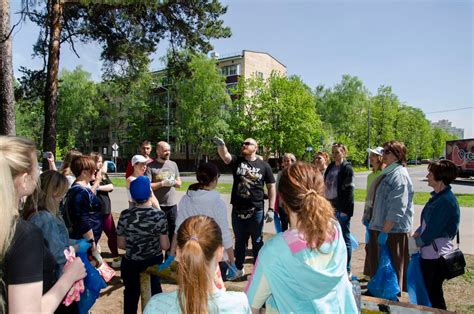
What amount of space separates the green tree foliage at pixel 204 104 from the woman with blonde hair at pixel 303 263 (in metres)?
41.6

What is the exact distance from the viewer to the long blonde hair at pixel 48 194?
2.82m

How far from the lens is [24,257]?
4.88 feet

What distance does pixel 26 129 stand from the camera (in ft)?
185

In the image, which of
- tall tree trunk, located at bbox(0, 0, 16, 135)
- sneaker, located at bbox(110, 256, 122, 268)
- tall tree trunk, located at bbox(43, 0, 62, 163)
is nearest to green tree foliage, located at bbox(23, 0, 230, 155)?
tall tree trunk, located at bbox(43, 0, 62, 163)

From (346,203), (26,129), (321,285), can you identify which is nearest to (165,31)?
(346,203)

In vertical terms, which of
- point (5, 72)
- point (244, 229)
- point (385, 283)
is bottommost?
point (385, 283)

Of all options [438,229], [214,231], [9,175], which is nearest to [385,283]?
[438,229]

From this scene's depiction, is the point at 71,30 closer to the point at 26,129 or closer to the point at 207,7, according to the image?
the point at 207,7

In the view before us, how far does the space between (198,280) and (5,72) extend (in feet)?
20.7

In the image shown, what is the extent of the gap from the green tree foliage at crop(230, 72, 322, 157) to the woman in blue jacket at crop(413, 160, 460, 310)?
127ft

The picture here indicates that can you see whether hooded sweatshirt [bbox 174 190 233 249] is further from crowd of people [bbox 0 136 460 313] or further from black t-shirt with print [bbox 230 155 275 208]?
black t-shirt with print [bbox 230 155 275 208]

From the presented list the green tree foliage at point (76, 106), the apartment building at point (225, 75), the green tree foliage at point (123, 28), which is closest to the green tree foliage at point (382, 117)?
the apartment building at point (225, 75)

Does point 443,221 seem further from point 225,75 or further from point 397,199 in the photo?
point 225,75

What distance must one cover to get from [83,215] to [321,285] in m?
3.13
